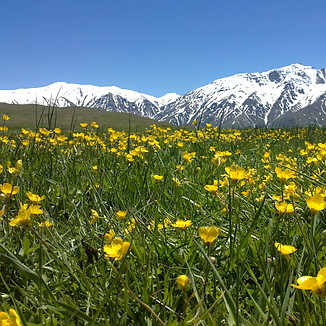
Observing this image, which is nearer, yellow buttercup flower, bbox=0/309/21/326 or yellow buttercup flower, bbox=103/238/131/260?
yellow buttercup flower, bbox=0/309/21/326

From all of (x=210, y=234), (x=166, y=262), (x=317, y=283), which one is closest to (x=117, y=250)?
(x=210, y=234)

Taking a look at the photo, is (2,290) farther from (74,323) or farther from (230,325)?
(230,325)

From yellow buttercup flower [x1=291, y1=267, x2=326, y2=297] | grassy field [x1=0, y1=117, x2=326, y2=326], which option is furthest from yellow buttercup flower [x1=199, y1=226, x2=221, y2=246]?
yellow buttercup flower [x1=291, y1=267, x2=326, y2=297]

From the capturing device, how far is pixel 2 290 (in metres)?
1.37

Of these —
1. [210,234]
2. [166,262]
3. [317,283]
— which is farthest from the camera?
[166,262]

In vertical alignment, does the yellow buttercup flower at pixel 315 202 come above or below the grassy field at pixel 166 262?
above

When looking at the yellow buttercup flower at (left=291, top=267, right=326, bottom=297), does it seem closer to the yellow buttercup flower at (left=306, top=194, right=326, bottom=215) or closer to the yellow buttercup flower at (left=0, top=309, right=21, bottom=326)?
the yellow buttercup flower at (left=306, top=194, right=326, bottom=215)

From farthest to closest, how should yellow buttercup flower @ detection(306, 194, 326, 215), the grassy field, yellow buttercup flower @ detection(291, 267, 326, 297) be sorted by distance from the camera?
1. yellow buttercup flower @ detection(306, 194, 326, 215)
2. the grassy field
3. yellow buttercup flower @ detection(291, 267, 326, 297)

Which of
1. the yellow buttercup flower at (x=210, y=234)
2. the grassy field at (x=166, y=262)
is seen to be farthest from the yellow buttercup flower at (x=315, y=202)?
the yellow buttercup flower at (x=210, y=234)

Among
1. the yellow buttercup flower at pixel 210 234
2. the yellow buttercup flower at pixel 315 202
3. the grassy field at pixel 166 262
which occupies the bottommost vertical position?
the grassy field at pixel 166 262

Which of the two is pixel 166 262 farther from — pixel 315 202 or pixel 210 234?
pixel 315 202

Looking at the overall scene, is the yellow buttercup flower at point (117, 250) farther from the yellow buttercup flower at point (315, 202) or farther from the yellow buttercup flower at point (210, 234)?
the yellow buttercup flower at point (315, 202)

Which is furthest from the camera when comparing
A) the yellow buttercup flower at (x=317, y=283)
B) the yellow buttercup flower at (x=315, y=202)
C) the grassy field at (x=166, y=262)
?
the yellow buttercup flower at (x=315, y=202)

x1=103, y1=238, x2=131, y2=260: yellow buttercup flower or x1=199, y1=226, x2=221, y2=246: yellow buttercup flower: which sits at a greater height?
x1=199, y1=226, x2=221, y2=246: yellow buttercup flower
